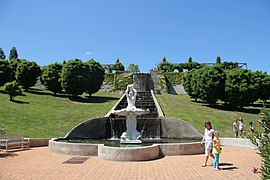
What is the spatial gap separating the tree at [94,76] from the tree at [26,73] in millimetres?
8731

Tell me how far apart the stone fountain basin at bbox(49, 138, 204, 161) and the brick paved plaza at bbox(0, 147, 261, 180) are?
357 millimetres

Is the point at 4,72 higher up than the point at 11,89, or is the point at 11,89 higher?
the point at 4,72

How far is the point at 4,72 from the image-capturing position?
132ft

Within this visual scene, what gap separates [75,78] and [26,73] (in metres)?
8.84

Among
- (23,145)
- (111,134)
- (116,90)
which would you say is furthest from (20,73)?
Result: (23,145)

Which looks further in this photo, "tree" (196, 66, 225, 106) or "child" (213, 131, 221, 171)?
"tree" (196, 66, 225, 106)

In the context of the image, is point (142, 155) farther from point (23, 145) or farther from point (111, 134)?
point (111, 134)

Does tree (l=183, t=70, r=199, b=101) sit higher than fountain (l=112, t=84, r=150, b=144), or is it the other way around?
tree (l=183, t=70, r=199, b=101)

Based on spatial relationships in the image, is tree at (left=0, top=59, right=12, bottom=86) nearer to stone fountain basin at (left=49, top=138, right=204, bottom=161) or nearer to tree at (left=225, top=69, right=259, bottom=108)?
stone fountain basin at (left=49, top=138, right=204, bottom=161)

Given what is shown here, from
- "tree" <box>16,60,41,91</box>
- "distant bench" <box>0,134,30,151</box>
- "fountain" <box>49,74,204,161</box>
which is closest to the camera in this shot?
"fountain" <box>49,74,204,161</box>

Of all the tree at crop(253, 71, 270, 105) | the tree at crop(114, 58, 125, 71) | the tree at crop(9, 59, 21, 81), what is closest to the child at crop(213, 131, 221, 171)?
the tree at crop(253, 71, 270, 105)

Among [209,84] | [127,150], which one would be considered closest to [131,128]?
[127,150]

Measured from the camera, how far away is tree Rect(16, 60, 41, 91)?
1555 inches

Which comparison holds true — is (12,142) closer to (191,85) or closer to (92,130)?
(92,130)
